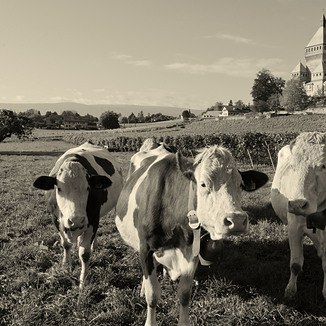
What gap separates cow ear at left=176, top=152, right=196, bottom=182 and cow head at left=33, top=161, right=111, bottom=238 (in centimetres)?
204

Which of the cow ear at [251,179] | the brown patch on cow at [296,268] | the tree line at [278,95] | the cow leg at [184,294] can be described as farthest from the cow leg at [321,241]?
the tree line at [278,95]

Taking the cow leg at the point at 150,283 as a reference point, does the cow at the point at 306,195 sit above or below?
above

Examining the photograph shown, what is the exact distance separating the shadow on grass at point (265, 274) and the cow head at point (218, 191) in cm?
216

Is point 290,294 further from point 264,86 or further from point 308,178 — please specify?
point 264,86

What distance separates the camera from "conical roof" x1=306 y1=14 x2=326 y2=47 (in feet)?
490

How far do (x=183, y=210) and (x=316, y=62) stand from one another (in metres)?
161

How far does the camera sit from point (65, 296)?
15.1 ft

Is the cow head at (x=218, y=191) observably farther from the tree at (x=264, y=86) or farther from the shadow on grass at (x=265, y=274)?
the tree at (x=264, y=86)

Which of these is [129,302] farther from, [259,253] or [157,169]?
[259,253]

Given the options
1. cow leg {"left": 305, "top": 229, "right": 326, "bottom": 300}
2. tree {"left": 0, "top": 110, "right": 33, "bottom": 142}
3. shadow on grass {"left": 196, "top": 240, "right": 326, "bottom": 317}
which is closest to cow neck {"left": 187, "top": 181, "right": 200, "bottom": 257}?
shadow on grass {"left": 196, "top": 240, "right": 326, "bottom": 317}

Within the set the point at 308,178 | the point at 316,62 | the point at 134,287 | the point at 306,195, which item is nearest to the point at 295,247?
the point at 306,195

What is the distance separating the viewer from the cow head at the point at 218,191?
2.94 meters

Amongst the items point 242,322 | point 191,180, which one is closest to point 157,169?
point 191,180

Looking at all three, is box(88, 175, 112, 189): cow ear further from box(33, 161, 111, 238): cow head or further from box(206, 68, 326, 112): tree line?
box(206, 68, 326, 112): tree line
